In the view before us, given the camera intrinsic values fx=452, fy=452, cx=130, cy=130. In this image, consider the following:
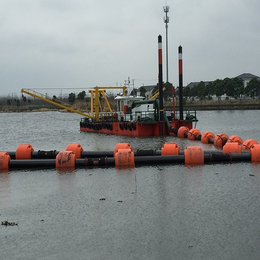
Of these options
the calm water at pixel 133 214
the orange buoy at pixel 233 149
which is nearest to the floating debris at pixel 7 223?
the calm water at pixel 133 214

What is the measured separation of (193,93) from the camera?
100312 mm

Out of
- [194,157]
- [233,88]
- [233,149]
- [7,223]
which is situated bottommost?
[7,223]

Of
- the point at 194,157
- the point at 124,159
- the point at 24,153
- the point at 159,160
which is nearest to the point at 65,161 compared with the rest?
the point at 124,159

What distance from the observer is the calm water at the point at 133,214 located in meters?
7.28

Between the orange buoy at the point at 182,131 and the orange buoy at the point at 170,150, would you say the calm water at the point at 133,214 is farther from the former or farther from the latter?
the orange buoy at the point at 182,131

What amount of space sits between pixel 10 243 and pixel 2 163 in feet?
28.0

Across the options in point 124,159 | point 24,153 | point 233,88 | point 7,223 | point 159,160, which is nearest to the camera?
point 7,223

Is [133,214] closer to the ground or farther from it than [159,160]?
closer to the ground

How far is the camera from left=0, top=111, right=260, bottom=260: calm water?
7.28m

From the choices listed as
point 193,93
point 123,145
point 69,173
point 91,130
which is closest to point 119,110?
point 91,130

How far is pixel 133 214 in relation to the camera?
30.4ft

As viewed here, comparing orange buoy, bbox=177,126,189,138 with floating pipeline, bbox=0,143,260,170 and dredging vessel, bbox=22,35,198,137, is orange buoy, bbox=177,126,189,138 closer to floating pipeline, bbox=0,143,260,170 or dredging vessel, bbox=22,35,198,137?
dredging vessel, bbox=22,35,198,137

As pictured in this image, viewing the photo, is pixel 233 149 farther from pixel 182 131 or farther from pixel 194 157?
pixel 182 131

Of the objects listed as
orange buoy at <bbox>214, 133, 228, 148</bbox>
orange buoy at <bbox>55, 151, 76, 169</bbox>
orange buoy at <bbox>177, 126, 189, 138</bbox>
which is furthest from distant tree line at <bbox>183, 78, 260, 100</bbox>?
orange buoy at <bbox>55, 151, 76, 169</bbox>
